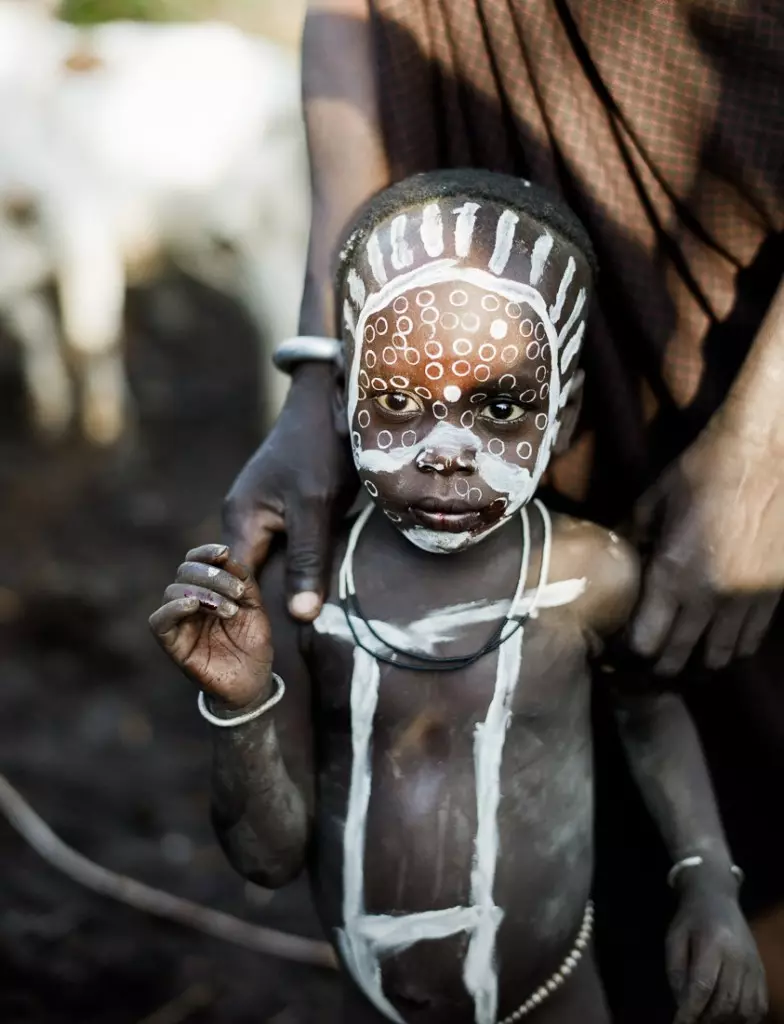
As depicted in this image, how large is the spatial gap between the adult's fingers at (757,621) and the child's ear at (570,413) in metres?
0.31

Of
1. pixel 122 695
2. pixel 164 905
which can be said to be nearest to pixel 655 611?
pixel 164 905

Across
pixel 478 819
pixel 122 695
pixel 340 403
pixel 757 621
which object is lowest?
pixel 122 695

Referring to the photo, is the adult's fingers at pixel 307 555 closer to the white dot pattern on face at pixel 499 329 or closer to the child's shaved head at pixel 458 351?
the child's shaved head at pixel 458 351

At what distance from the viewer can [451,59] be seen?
5.67 ft

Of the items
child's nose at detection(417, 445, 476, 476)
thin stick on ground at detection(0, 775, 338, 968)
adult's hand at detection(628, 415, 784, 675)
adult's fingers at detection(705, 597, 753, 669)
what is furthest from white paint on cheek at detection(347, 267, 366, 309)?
thin stick on ground at detection(0, 775, 338, 968)

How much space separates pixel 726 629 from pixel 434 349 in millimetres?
517

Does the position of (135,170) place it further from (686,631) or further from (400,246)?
(686,631)

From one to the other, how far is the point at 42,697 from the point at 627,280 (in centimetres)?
260

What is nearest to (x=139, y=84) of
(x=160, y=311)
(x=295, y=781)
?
(x=160, y=311)

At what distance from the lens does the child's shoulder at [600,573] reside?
1611 millimetres

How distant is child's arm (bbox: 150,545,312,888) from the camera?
1439 mm

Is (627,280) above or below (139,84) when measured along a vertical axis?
above

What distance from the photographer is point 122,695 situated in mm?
3807

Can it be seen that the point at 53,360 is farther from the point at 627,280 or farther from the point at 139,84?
the point at 627,280
